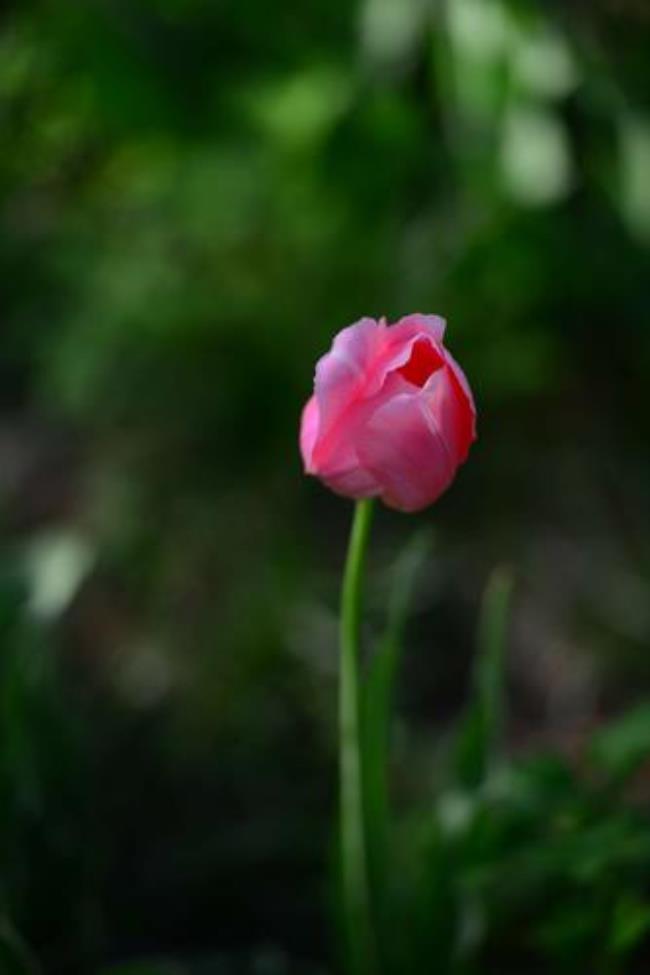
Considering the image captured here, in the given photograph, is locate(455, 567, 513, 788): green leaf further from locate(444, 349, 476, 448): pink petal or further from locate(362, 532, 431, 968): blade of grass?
locate(444, 349, 476, 448): pink petal

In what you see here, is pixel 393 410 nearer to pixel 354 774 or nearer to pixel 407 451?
pixel 407 451

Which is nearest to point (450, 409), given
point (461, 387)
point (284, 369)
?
point (461, 387)

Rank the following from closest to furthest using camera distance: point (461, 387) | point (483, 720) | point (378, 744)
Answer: point (461, 387) → point (378, 744) → point (483, 720)

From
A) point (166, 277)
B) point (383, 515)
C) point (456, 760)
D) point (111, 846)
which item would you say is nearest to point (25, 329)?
point (166, 277)

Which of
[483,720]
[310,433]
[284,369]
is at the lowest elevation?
[284,369]

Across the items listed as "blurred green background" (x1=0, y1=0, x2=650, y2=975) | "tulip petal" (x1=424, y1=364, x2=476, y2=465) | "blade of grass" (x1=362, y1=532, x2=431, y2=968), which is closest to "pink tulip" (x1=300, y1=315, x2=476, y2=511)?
"tulip petal" (x1=424, y1=364, x2=476, y2=465)

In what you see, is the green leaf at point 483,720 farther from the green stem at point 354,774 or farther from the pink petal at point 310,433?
the pink petal at point 310,433

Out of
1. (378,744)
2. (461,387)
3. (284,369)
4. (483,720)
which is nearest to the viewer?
(461,387)
